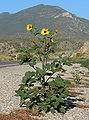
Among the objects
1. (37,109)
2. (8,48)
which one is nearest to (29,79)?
(37,109)

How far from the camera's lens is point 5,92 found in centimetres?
1091

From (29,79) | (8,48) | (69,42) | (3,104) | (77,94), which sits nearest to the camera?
(29,79)

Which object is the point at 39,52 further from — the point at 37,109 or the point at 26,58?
the point at 37,109

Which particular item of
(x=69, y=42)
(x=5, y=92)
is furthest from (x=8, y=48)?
(x=5, y=92)

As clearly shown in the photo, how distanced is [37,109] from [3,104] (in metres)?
1.59

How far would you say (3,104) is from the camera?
28.1 ft

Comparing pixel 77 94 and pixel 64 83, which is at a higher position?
pixel 64 83

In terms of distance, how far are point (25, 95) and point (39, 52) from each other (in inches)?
55.4

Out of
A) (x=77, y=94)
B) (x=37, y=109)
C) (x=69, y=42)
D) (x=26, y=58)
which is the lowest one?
(x=69, y=42)

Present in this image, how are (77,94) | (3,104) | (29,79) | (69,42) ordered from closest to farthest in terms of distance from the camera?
(29,79) < (3,104) < (77,94) < (69,42)

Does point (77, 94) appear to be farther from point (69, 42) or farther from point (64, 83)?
point (69, 42)

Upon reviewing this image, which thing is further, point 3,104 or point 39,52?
point 3,104

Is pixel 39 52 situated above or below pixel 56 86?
above

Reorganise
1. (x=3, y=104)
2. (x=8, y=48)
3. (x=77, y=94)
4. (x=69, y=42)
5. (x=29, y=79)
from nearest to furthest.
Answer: (x=29, y=79) < (x=3, y=104) < (x=77, y=94) < (x=8, y=48) < (x=69, y=42)
